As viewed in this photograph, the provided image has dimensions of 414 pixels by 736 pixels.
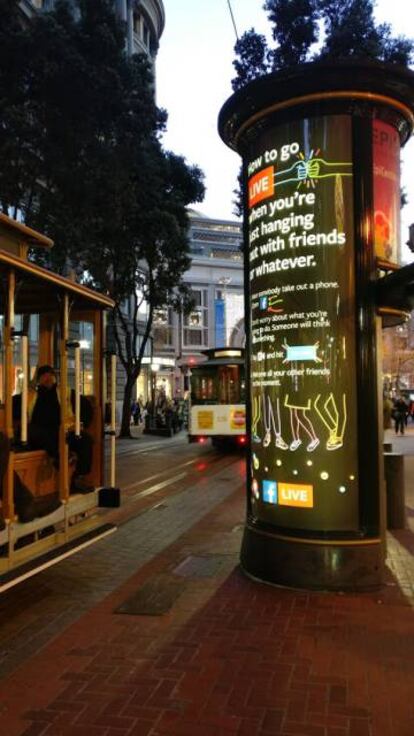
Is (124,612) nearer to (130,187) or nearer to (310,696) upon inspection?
(310,696)

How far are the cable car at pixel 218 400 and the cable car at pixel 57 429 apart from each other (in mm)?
13393

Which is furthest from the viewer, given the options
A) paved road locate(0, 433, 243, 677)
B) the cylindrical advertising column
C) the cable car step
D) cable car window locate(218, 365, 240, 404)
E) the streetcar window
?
the streetcar window

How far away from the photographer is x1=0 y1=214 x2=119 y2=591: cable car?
5.15 meters

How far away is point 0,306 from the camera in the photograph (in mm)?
5957

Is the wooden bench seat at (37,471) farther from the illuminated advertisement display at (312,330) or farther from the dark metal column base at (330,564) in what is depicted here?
the dark metal column base at (330,564)

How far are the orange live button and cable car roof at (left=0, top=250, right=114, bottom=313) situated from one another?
2634 mm

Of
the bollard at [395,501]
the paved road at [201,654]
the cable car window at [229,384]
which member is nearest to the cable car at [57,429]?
the paved road at [201,654]

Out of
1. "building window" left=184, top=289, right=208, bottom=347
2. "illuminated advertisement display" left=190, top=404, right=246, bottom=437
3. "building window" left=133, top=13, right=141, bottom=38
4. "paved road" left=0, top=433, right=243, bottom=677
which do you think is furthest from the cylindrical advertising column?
"building window" left=184, top=289, right=208, bottom=347

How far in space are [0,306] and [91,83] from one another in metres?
11.6

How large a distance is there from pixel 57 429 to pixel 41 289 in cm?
135

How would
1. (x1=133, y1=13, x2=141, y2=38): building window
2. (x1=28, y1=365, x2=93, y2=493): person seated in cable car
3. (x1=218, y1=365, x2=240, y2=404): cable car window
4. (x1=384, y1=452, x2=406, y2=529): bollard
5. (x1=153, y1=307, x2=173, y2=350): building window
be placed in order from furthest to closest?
(x1=153, y1=307, x2=173, y2=350): building window → (x1=133, y1=13, x2=141, y2=38): building window → (x1=218, y1=365, x2=240, y2=404): cable car window → (x1=384, y1=452, x2=406, y2=529): bollard → (x1=28, y1=365, x2=93, y2=493): person seated in cable car

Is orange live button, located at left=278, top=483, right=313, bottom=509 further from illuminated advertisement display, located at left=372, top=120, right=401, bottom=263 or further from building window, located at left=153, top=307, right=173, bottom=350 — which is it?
building window, located at left=153, top=307, right=173, bottom=350

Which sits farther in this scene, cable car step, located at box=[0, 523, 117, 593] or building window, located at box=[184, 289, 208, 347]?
building window, located at box=[184, 289, 208, 347]

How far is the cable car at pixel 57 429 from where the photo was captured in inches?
203
